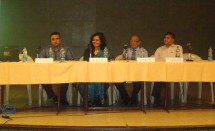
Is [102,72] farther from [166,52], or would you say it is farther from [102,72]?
[166,52]

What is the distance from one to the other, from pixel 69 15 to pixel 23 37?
1.28 metres

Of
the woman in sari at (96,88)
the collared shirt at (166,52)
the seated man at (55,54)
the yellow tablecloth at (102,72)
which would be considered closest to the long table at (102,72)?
the yellow tablecloth at (102,72)

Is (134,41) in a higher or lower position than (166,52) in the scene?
higher

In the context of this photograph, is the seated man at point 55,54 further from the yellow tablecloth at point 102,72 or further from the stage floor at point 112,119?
the yellow tablecloth at point 102,72

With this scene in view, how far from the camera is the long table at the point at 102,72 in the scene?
379 cm

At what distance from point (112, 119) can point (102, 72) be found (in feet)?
2.02

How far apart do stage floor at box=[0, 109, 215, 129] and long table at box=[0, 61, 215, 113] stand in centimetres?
47

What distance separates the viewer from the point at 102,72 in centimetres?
387

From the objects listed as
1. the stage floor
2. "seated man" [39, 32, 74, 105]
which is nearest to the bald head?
"seated man" [39, 32, 74, 105]

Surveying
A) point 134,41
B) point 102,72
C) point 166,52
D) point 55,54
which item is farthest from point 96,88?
point 166,52

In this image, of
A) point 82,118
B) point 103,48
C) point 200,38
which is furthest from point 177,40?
point 82,118

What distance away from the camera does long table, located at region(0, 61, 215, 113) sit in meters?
3.79

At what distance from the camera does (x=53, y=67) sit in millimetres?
3809

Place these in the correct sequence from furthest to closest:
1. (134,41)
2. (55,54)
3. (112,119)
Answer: (134,41)
(55,54)
(112,119)
